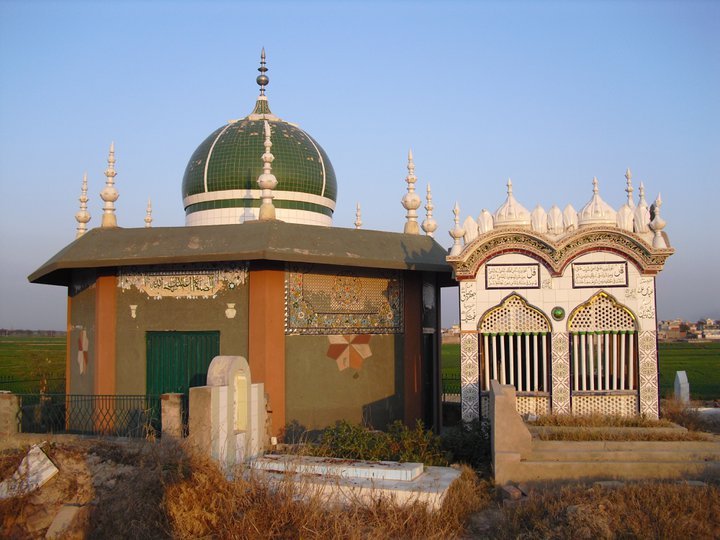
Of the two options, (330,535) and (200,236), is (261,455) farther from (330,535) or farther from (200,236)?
(200,236)

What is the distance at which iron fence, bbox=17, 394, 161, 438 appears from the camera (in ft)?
40.7

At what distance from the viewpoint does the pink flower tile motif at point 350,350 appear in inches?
529

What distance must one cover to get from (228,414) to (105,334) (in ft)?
16.0

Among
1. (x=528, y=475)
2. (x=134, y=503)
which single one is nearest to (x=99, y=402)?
(x=134, y=503)

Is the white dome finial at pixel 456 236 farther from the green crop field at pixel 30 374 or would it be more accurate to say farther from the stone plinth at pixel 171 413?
the green crop field at pixel 30 374

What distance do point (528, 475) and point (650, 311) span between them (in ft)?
12.5

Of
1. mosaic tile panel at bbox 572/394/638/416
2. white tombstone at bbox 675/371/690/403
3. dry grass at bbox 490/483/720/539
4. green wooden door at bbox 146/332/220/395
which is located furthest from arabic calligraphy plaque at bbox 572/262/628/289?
green wooden door at bbox 146/332/220/395

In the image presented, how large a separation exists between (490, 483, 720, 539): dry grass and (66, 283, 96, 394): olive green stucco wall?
29.8ft

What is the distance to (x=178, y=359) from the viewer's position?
13258mm

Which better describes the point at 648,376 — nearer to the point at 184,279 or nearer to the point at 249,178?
the point at 184,279

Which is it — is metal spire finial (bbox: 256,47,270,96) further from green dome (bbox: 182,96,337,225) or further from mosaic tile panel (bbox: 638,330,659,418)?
mosaic tile panel (bbox: 638,330,659,418)

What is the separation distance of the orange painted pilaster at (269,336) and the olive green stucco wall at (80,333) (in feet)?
11.4

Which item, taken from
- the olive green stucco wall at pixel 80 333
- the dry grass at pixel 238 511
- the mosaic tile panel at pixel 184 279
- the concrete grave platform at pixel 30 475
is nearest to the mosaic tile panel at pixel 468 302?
the dry grass at pixel 238 511

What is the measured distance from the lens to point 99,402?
517 inches
